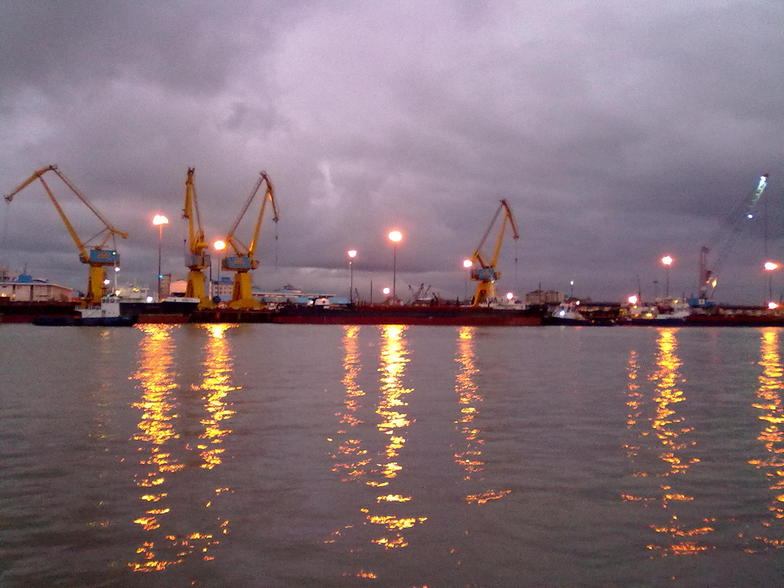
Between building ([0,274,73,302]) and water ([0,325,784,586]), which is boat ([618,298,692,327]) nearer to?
water ([0,325,784,586])

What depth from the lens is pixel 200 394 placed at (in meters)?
18.1

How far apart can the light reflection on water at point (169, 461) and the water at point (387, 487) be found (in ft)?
0.13

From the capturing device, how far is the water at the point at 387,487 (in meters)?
6.19

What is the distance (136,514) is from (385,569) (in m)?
3.55

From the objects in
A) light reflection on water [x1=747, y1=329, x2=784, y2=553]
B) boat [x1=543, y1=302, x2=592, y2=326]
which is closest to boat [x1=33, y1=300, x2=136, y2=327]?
boat [x1=543, y1=302, x2=592, y2=326]

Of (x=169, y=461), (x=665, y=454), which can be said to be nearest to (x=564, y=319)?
(x=665, y=454)

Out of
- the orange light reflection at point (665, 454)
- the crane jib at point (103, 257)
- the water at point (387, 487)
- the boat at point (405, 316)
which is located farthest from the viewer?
the crane jib at point (103, 257)

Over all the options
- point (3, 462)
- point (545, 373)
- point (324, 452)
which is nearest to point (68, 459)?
point (3, 462)

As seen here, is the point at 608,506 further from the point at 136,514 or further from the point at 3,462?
the point at 3,462

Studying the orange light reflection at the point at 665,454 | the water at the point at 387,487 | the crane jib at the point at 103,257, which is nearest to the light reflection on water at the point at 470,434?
the water at the point at 387,487

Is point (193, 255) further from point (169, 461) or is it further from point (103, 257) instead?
point (169, 461)

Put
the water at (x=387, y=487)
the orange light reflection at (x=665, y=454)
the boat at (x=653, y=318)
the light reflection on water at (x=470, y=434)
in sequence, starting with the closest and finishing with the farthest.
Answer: the water at (x=387, y=487) → the orange light reflection at (x=665, y=454) → the light reflection on water at (x=470, y=434) → the boat at (x=653, y=318)

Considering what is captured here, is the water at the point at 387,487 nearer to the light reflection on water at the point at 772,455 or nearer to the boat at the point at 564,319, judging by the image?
the light reflection on water at the point at 772,455

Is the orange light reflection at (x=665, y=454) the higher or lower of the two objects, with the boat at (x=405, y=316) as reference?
lower
